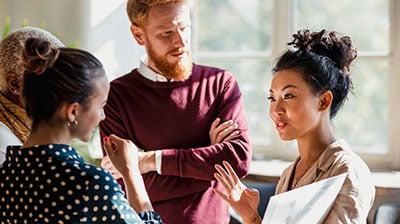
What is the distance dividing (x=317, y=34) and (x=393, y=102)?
149 cm

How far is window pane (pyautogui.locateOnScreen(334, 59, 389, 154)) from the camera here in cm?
337

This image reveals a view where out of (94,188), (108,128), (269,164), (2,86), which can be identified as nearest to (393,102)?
(269,164)

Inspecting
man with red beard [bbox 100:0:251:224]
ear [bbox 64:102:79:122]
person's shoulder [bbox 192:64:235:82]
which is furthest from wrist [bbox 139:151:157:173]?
ear [bbox 64:102:79:122]

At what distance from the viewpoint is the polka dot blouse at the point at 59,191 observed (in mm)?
1382

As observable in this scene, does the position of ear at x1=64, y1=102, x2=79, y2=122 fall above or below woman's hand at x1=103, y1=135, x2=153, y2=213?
above

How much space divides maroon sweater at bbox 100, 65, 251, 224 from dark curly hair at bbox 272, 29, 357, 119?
1.09 ft

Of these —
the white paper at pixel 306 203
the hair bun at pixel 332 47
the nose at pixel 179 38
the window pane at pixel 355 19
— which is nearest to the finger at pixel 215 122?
the nose at pixel 179 38

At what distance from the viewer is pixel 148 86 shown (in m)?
2.24

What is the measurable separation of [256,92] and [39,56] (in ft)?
7.96

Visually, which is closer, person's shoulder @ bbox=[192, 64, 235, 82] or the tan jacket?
the tan jacket

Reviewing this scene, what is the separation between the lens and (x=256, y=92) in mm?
3781

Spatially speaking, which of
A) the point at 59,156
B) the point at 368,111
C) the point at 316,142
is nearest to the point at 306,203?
the point at 316,142

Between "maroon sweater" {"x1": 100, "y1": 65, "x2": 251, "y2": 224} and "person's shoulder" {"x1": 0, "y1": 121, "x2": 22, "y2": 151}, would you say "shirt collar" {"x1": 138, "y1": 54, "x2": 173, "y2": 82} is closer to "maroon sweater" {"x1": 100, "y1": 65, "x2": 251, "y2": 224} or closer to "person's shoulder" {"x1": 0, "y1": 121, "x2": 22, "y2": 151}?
"maroon sweater" {"x1": 100, "y1": 65, "x2": 251, "y2": 224}

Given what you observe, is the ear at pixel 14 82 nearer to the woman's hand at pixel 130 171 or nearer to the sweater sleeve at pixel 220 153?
the woman's hand at pixel 130 171
